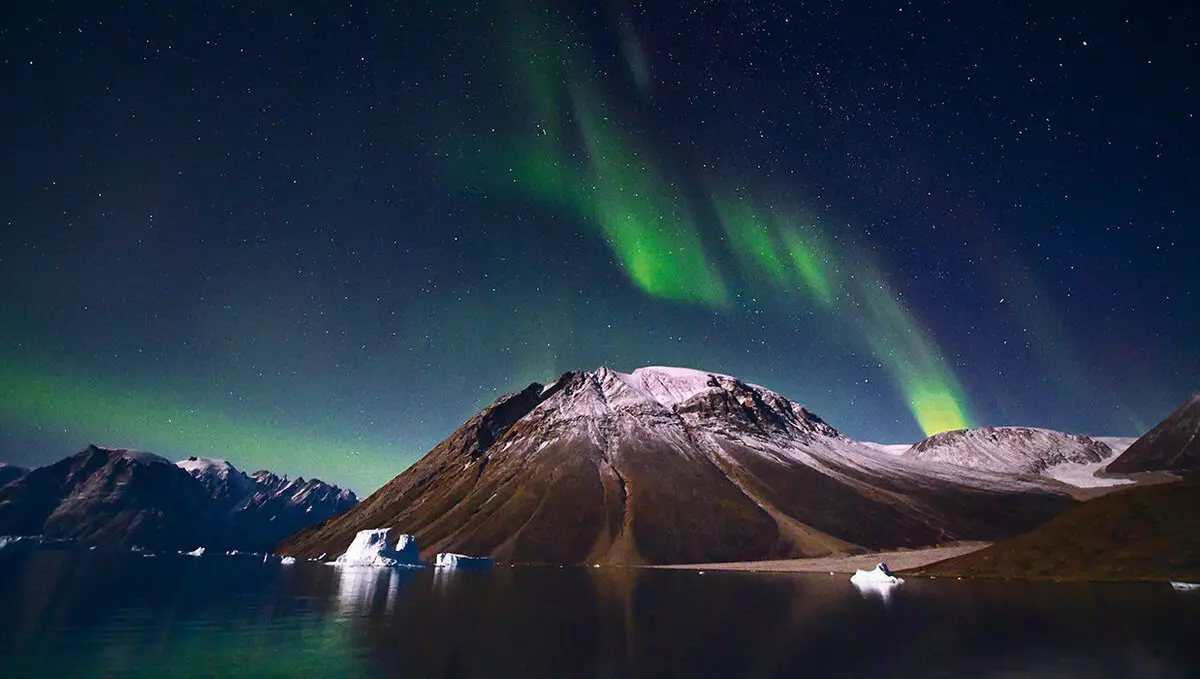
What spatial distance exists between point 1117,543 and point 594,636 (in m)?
141

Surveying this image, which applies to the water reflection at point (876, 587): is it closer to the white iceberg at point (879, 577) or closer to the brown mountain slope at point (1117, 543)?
the white iceberg at point (879, 577)

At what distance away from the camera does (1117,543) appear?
132 m

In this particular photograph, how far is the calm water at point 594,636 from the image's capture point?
38.0 m

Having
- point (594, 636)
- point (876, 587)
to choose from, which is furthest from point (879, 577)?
point (594, 636)

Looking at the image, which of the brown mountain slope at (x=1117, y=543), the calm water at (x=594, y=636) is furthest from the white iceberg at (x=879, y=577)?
the calm water at (x=594, y=636)

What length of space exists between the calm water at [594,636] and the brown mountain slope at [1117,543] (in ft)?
131

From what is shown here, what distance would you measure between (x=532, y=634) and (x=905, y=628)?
115ft

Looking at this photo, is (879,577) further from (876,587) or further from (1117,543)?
(1117,543)

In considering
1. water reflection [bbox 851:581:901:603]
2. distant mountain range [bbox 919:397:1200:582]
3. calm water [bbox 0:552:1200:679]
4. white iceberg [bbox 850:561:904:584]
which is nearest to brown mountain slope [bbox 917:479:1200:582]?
distant mountain range [bbox 919:397:1200:582]

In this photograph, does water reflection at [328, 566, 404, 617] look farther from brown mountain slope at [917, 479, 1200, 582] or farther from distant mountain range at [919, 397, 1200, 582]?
distant mountain range at [919, 397, 1200, 582]

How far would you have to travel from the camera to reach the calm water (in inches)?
1495

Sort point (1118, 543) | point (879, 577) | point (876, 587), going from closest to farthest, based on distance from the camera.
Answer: point (876, 587)
point (1118, 543)
point (879, 577)

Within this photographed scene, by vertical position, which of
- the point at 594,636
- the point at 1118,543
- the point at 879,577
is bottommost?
the point at 594,636

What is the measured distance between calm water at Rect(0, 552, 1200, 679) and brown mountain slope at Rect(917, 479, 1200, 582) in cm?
4007
